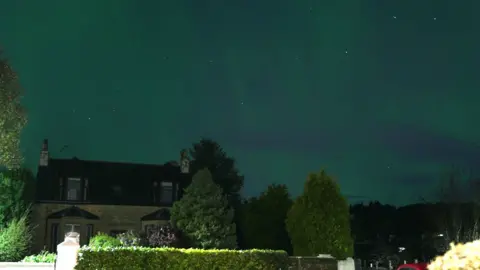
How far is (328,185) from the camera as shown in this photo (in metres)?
24.9

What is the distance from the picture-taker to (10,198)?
112 ft

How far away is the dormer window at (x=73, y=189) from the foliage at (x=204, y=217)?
42.6ft

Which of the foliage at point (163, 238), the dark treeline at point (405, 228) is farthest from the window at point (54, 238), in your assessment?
the dark treeline at point (405, 228)

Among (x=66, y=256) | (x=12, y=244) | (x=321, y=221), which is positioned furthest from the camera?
(x=12, y=244)

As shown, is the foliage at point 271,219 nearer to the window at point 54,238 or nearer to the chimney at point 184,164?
the chimney at point 184,164

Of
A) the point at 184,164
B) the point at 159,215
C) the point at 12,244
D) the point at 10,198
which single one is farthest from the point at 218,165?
the point at 12,244

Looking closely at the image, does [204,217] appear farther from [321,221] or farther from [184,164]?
[184,164]

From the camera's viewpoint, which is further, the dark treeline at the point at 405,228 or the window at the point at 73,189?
the dark treeline at the point at 405,228

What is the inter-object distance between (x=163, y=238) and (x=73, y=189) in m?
15.6

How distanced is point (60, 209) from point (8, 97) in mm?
16528

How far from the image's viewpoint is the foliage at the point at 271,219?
3478 cm

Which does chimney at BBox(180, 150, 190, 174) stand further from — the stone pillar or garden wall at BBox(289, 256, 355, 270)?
the stone pillar

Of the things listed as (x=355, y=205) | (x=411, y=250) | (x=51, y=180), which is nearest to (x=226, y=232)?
(x=51, y=180)

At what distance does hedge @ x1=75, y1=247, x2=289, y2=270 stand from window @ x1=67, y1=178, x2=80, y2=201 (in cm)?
2259
